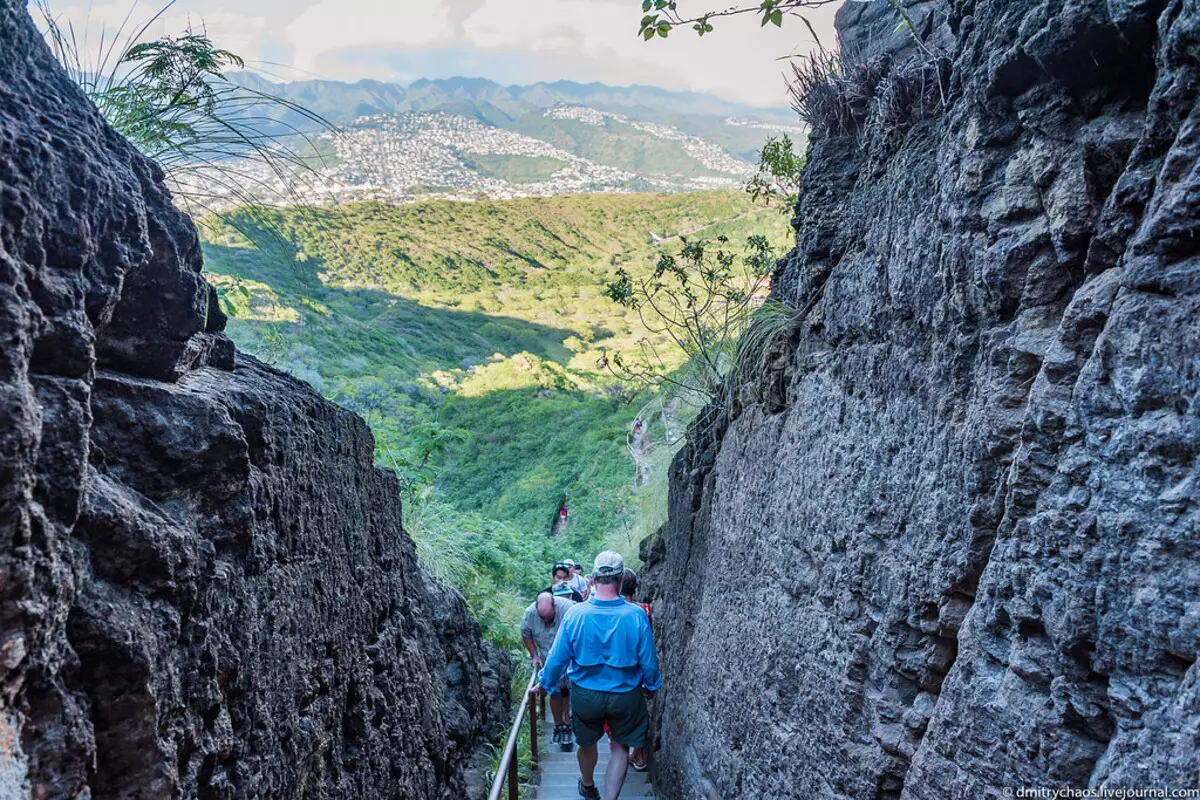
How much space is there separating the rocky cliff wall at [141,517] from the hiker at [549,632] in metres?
3.14

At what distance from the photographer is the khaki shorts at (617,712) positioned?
478 centimetres

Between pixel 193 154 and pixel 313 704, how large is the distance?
6.81ft

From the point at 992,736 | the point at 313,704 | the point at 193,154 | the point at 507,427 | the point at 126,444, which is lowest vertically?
the point at 507,427

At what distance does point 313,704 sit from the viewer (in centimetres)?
288

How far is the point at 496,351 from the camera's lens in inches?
1080

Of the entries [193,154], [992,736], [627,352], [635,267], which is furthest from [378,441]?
[635,267]

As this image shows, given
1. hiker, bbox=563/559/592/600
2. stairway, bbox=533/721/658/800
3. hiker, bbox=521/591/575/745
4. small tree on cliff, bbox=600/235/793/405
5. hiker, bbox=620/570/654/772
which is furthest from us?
hiker, bbox=563/559/592/600

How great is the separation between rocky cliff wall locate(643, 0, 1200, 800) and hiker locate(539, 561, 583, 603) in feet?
9.30

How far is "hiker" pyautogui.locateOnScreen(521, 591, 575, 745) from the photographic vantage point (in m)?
6.55

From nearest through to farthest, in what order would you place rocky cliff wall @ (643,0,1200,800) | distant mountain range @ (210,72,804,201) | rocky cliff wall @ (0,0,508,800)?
rocky cliff wall @ (0,0,508,800), rocky cliff wall @ (643,0,1200,800), distant mountain range @ (210,72,804,201)

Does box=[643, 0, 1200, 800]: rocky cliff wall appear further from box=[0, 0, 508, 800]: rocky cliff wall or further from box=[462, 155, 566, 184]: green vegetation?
box=[462, 155, 566, 184]: green vegetation

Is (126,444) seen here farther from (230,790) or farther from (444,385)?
(444,385)

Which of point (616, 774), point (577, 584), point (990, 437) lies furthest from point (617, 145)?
point (990, 437)

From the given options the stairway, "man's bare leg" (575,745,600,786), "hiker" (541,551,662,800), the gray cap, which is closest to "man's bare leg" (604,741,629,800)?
"hiker" (541,551,662,800)
